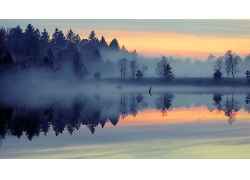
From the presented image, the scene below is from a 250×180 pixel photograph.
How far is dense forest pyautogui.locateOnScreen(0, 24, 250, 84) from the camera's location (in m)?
13.8

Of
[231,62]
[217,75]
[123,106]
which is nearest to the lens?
[231,62]

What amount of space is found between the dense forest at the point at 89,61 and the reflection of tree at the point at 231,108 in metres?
0.89

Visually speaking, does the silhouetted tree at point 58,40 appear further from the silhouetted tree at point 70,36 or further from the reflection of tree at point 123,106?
the reflection of tree at point 123,106

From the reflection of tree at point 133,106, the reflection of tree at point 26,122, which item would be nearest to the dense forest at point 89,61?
the reflection of tree at point 133,106

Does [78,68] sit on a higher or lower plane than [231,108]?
higher

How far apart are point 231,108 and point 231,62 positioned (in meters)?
1.68

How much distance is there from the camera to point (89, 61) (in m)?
13.9

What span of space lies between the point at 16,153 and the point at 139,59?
490 centimetres

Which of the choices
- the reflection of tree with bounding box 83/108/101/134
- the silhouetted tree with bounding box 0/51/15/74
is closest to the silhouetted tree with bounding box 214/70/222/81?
the reflection of tree with bounding box 83/108/101/134

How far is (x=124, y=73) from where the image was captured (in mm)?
14164

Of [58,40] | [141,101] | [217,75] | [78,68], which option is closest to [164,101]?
[141,101]

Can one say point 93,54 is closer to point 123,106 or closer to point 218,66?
point 123,106

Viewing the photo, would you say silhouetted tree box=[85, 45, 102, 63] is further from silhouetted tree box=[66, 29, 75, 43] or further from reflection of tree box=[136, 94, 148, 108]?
reflection of tree box=[136, 94, 148, 108]

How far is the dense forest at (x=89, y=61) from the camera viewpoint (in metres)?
13.8
